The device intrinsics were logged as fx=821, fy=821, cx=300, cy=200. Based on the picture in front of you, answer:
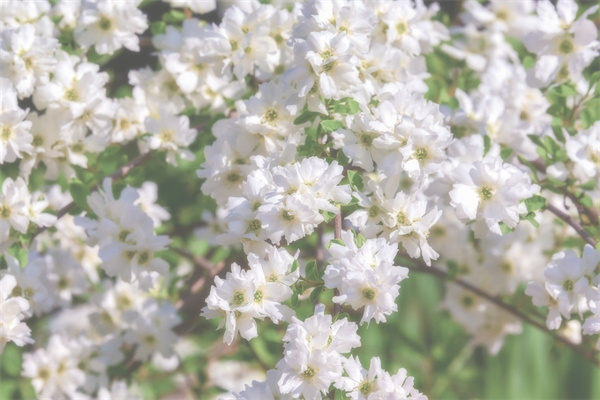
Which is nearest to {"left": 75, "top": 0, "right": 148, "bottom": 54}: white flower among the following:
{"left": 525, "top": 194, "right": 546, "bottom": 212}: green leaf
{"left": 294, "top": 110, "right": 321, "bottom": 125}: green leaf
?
{"left": 294, "top": 110, "right": 321, "bottom": 125}: green leaf

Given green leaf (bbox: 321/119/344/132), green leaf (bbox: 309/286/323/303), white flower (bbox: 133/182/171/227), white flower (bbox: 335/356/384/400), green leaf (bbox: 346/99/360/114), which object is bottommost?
white flower (bbox: 133/182/171/227)

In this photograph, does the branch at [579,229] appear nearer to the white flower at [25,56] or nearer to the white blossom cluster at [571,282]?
the white blossom cluster at [571,282]

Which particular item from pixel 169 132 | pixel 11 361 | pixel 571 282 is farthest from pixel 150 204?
pixel 571 282

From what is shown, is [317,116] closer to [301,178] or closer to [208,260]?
[301,178]

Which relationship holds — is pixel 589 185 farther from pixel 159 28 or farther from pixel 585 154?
pixel 159 28

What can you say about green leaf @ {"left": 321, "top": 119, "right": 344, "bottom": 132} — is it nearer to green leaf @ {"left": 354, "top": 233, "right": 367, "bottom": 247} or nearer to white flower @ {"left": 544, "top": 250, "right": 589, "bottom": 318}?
green leaf @ {"left": 354, "top": 233, "right": 367, "bottom": 247}

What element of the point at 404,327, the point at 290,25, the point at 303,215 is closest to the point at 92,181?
the point at 290,25
